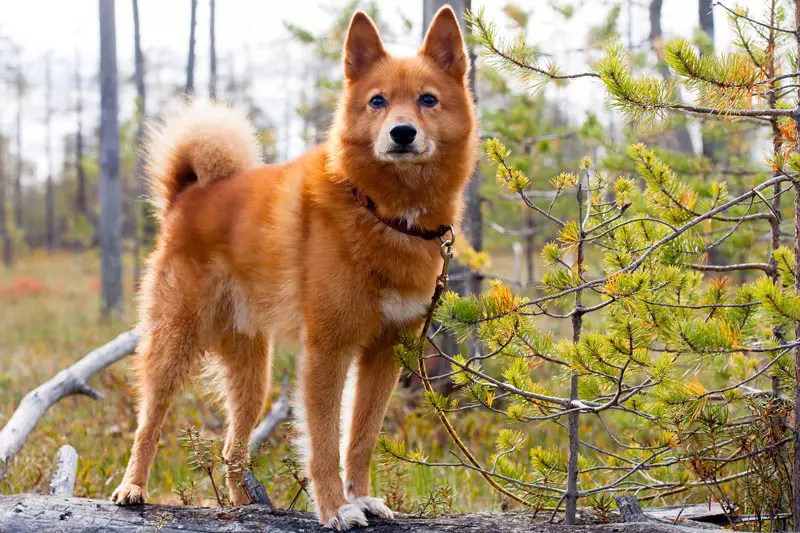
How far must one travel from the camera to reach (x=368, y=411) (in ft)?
9.81

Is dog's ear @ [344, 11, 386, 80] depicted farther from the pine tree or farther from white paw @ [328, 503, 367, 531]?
white paw @ [328, 503, 367, 531]

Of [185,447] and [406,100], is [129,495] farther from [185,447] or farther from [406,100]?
[406,100]

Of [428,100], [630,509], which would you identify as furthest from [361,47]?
[630,509]

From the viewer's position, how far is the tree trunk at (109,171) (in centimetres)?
1041

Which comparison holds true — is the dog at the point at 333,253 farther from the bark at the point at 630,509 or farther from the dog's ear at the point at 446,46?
the bark at the point at 630,509

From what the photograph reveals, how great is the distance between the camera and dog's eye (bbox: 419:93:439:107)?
2.83 m

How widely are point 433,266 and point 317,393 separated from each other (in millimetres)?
707

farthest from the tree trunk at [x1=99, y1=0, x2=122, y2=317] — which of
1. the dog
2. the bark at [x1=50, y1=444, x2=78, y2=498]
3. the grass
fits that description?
the bark at [x1=50, y1=444, x2=78, y2=498]

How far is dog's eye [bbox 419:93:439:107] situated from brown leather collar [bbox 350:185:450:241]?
0.45 m

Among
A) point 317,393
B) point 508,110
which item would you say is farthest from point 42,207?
point 317,393

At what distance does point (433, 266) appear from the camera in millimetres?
2807

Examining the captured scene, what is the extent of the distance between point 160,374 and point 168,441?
2188 millimetres

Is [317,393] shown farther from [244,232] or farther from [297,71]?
[297,71]

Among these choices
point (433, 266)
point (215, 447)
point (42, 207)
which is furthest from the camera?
point (42, 207)
